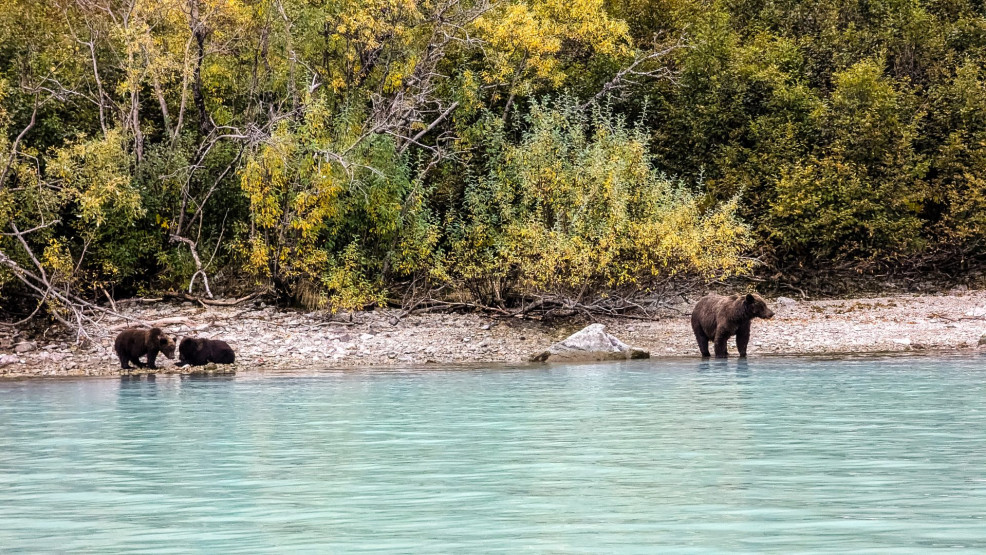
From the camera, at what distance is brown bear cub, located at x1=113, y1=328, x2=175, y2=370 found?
21766mm

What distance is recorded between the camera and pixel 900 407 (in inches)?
553

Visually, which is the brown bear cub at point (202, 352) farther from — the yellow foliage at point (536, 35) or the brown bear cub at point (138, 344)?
the yellow foliage at point (536, 35)

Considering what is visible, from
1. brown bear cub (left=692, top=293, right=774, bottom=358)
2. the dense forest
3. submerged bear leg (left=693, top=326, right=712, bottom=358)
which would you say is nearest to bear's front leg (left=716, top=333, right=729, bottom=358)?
brown bear cub (left=692, top=293, right=774, bottom=358)

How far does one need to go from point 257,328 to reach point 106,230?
4.05 metres

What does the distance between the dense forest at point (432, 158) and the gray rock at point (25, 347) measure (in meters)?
0.92

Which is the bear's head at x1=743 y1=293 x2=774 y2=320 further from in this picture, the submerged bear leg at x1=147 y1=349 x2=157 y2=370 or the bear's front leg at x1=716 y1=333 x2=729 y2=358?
the submerged bear leg at x1=147 y1=349 x2=157 y2=370

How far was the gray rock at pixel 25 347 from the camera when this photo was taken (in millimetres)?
23575

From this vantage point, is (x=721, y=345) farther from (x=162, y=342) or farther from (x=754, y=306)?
(x=162, y=342)

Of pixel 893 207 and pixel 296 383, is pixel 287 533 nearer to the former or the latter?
pixel 296 383

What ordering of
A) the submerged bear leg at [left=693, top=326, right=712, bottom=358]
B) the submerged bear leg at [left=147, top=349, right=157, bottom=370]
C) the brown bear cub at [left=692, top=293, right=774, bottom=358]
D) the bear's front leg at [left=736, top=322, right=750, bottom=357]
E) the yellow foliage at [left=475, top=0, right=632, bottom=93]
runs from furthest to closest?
the yellow foliage at [left=475, top=0, right=632, bottom=93] → the submerged bear leg at [left=693, top=326, right=712, bottom=358] → the bear's front leg at [left=736, top=322, right=750, bottom=357] → the brown bear cub at [left=692, top=293, right=774, bottom=358] → the submerged bear leg at [left=147, top=349, right=157, bottom=370]

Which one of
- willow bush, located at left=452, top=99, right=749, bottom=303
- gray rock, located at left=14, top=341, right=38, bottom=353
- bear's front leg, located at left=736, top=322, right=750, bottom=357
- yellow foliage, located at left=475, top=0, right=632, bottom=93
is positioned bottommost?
bear's front leg, located at left=736, top=322, right=750, bottom=357

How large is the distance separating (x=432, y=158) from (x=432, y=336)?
218 inches

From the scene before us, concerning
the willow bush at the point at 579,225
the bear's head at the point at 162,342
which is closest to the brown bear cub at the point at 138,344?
the bear's head at the point at 162,342

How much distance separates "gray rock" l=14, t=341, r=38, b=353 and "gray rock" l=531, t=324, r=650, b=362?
991 centimetres
